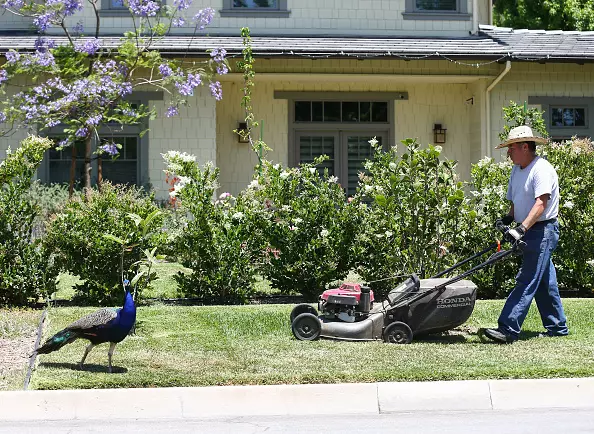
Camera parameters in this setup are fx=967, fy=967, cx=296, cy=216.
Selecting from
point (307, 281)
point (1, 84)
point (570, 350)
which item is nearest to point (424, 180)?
point (307, 281)

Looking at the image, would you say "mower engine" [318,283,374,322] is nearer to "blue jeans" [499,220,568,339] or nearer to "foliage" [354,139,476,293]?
"blue jeans" [499,220,568,339]

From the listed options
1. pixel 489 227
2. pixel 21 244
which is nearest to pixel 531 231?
pixel 489 227

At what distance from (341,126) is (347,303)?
10744 mm

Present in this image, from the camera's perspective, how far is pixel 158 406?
22.4 feet

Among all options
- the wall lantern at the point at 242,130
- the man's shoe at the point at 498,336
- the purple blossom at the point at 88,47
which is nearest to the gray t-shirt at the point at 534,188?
the man's shoe at the point at 498,336

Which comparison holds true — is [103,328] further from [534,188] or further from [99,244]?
[534,188]

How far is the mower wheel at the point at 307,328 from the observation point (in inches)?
351

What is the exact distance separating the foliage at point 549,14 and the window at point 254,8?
13704 millimetres

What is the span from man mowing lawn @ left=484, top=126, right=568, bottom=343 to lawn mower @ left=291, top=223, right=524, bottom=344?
193 mm

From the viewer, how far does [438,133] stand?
1948cm

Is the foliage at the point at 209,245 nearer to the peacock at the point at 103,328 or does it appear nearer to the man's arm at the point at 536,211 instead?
the peacock at the point at 103,328

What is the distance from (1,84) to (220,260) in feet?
23.7

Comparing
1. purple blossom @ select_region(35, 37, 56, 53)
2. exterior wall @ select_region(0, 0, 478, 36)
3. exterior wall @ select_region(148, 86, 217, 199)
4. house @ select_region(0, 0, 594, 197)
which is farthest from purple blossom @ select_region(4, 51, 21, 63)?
exterior wall @ select_region(0, 0, 478, 36)

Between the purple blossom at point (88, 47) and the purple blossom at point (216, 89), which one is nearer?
the purple blossom at point (88, 47)
